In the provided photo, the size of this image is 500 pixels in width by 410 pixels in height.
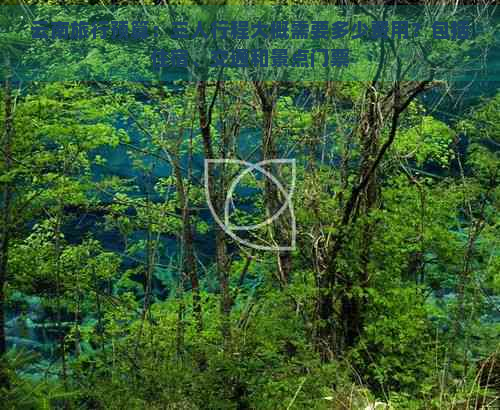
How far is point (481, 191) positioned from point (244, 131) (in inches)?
102

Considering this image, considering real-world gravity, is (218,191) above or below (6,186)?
below

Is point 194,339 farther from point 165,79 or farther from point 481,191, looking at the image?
point 165,79


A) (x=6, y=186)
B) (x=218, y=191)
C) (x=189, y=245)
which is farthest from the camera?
(x=218, y=191)

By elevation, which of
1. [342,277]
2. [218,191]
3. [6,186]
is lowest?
[342,277]

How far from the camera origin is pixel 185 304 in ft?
19.3

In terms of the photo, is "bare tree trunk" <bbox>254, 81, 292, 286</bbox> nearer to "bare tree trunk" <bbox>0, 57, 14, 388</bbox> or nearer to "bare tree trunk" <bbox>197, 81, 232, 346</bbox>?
"bare tree trunk" <bbox>197, 81, 232, 346</bbox>

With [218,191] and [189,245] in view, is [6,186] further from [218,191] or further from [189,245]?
[218,191]

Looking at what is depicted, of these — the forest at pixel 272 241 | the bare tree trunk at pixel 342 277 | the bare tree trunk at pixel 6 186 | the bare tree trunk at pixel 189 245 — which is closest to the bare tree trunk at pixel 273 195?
the forest at pixel 272 241

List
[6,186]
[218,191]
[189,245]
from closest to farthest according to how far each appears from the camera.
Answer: [6,186], [189,245], [218,191]

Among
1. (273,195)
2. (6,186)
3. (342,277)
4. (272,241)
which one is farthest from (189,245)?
(6,186)

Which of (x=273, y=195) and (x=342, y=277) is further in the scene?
(x=273, y=195)

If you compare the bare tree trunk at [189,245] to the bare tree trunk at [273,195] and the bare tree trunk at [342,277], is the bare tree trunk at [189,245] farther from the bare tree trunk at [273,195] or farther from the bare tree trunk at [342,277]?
the bare tree trunk at [342,277]

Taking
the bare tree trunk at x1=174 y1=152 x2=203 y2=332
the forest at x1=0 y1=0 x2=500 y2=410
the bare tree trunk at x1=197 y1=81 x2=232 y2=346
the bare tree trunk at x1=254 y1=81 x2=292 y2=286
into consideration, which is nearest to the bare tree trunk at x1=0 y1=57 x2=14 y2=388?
the forest at x1=0 y1=0 x2=500 y2=410

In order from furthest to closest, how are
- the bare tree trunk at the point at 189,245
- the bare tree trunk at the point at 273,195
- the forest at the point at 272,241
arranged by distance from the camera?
the bare tree trunk at the point at 273,195 < the bare tree trunk at the point at 189,245 < the forest at the point at 272,241
